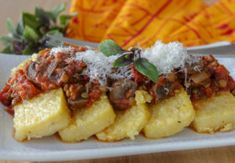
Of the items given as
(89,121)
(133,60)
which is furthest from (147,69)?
(89,121)

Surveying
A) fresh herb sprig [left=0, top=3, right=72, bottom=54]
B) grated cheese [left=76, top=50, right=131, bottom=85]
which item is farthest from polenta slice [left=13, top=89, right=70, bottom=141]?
fresh herb sprig [left=0, top=3, right=72, bottom=54]

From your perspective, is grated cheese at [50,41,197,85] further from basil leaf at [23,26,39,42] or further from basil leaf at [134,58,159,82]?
basil leaf at [23,26,39,42]

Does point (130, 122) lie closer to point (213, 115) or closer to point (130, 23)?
point (213, 115)

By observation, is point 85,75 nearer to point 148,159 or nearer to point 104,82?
point 104,82

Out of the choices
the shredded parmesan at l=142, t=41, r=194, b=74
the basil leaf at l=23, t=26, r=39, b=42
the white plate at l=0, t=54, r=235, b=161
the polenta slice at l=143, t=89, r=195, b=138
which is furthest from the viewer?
the basil leaf at l=23, t=26, r=39, b=42

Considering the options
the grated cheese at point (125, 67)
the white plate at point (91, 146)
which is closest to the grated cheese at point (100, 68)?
the grated cheese at point (125, 67)

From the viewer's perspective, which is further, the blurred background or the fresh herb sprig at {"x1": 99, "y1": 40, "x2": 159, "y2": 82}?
the blurred background

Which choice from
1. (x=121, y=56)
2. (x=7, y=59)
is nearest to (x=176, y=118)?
(x=121, y=56)
